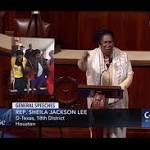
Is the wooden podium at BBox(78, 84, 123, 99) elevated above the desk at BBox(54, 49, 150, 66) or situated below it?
below

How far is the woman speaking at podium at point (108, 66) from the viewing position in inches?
103

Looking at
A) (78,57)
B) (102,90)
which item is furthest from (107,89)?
(78,57)

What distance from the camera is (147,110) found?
2605 millimetres

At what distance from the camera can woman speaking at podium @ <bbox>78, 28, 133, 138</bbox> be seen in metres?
2.62

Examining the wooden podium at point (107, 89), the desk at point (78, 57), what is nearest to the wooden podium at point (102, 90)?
the wooden podium at point (107, 89)

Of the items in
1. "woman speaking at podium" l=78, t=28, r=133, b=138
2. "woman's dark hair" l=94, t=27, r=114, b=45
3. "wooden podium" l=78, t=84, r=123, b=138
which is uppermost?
"woman's dark hair" l=94, t=27, r=114, b=45

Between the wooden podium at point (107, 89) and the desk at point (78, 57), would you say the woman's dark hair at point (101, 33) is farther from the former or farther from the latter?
the wooden podium at point (107, 89)

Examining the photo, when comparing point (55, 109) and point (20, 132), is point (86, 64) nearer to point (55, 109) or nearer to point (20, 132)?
point (55, 109)

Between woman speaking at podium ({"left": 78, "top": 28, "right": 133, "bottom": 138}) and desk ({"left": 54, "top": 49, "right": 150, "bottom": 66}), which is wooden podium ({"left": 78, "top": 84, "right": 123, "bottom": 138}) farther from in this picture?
desk ({"left": 54, "top": 49, "right": 150, "bottom": 66})

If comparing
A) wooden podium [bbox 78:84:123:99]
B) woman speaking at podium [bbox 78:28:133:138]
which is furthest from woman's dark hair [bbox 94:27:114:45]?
wooden podium [bbox 78:84:123:99]

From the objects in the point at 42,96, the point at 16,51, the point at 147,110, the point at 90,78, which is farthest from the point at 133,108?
the point at 16,51

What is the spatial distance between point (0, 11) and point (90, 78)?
517mm

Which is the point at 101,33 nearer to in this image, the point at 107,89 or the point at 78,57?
the point at 78,57

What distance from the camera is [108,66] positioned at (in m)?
2.65
